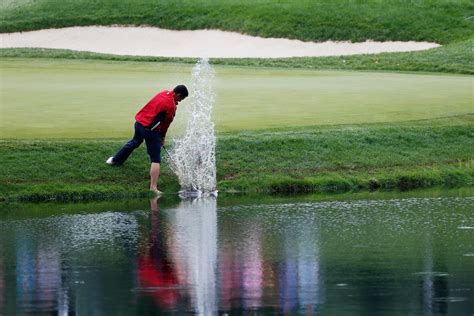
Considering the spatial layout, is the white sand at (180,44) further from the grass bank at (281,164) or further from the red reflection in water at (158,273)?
the red reflection in water at (158,273)

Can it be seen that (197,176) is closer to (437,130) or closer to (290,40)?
(437,130)

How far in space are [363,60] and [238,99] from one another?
13.3 meters

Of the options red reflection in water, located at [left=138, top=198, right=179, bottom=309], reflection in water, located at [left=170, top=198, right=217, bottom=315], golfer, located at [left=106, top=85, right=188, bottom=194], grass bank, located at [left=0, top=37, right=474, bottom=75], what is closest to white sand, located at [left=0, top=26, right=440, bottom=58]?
grass bank, located at [left=0, top=37, right=474, bottom=75]

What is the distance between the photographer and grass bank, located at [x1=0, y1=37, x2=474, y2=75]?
1442 inches

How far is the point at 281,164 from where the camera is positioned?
2139 centimetres

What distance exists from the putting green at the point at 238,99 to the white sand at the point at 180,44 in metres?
10.5

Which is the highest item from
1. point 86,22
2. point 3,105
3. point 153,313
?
point 86,22

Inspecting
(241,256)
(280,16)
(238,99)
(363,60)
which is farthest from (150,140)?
(280,16)

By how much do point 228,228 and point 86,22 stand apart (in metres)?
33.7

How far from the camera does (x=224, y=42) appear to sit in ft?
151

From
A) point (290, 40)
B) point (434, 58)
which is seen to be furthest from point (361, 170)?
point (290, 40)

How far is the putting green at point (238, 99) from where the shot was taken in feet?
75.8

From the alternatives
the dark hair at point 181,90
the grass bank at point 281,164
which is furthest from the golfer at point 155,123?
the grass bank at point 281,164

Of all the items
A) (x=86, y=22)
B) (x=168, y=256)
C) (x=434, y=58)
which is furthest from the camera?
(x=86, y=22)
